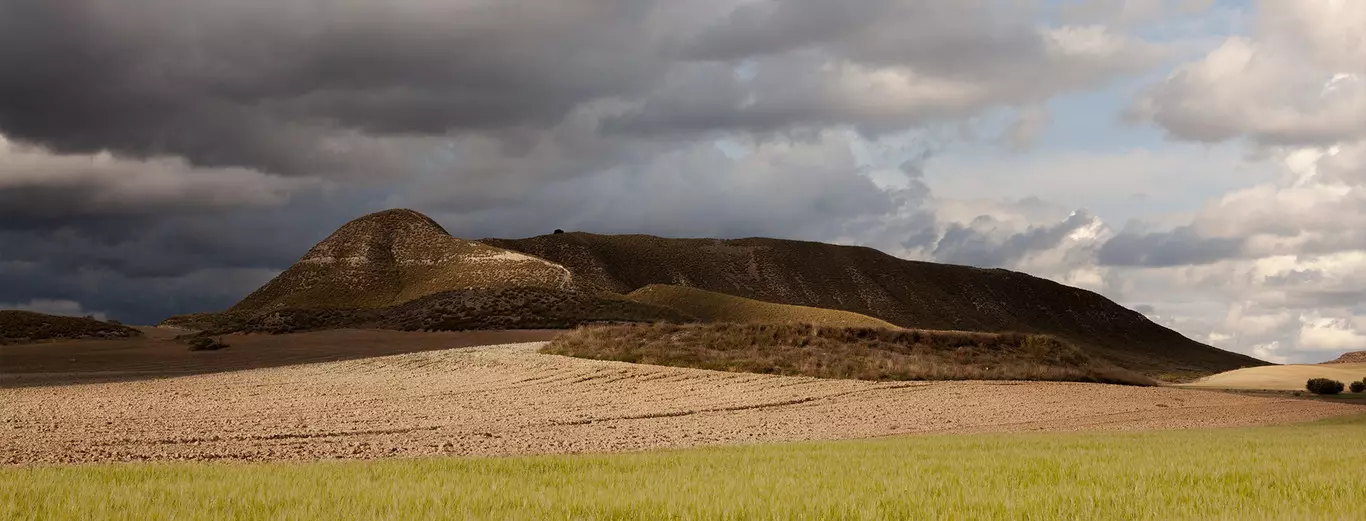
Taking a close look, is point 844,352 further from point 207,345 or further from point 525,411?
point 207,345

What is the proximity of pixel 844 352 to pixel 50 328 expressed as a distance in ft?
165

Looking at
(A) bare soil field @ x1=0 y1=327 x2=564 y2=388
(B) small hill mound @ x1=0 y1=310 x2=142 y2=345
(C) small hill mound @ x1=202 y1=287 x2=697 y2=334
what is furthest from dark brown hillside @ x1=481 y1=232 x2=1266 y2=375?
(A) bare soil field @ x1=0 y1=327 x2=564 y2=388

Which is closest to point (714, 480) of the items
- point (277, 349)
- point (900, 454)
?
point (900, 454)

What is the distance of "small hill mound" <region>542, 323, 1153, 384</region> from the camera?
101 feet

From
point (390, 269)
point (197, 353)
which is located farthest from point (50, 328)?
point (390, 269)

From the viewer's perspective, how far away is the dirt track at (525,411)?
608 inches

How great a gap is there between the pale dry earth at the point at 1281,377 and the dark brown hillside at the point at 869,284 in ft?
238

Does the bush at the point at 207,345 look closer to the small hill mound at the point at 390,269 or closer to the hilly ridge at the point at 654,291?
the hilly ridge at the point at 654,291

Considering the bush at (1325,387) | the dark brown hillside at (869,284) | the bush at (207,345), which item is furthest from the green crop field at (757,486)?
the dark brown hillside at (869,284)

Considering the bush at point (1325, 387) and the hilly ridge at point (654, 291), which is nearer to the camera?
the bush at point (1325, 387)

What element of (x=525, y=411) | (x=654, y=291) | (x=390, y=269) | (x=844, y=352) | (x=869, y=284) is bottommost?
(x=525, y=411)

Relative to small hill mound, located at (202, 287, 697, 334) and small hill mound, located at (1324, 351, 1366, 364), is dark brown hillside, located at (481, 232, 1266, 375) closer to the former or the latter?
small hill mound, located at (202, 287, 697, 334)

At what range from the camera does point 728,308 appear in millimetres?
86375

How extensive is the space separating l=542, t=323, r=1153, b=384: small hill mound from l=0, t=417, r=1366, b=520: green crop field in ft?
57.0
